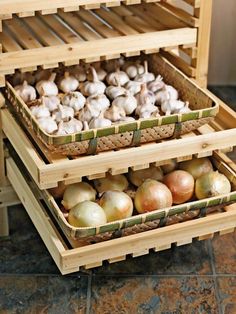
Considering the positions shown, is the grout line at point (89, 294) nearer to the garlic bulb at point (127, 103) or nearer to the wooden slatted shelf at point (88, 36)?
the garlic bulb at point (127, 103)

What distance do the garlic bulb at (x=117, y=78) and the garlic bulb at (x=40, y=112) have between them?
0.79 ft

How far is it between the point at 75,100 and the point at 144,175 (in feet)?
0.84

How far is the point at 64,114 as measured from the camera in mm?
1706

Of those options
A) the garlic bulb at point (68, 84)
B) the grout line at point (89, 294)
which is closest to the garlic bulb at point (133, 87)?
the garlic bulb at point (68, 84)

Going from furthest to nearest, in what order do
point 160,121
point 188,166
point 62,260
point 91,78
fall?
point 91,78 < point 188,166 < point 160,121 < point 62,260

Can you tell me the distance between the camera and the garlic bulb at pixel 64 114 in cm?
170

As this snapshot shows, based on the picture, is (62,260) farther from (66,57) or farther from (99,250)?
(66,57)

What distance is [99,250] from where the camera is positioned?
1.52 m

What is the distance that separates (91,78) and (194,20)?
309 millimetres

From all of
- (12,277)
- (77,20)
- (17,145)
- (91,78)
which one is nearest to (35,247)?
(12,277)

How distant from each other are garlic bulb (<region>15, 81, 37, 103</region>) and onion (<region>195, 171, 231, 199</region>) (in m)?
0.47

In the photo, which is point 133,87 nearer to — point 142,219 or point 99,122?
point 99,122

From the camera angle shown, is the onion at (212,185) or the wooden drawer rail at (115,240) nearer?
the wooden drawer rail at (115,240)

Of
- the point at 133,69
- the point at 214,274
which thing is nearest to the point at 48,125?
the point at 133,69
